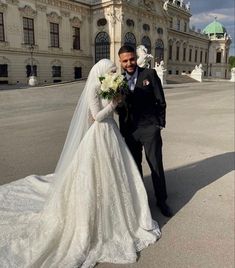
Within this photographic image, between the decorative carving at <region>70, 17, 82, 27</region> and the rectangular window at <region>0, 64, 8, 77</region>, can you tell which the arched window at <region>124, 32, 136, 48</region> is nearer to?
the decorative carving at <region>70, 17, 82, 27</region>

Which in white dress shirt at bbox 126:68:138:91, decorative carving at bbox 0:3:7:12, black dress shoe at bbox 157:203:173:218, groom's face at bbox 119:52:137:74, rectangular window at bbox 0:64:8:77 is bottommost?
black dress shoe at bbox 157:203:173:218

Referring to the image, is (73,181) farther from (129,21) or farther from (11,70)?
(129,21)

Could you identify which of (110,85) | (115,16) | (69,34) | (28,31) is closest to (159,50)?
(115,16)

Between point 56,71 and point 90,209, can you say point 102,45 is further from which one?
point 90,209

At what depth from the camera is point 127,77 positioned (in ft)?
11.7

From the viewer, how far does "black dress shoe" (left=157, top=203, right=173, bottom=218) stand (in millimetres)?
3635

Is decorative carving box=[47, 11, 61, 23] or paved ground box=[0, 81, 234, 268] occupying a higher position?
decorative carving box=[47, 11, 61, 23]

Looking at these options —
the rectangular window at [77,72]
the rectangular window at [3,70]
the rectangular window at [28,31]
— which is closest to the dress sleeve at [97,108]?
the rectangular window at [3,70]

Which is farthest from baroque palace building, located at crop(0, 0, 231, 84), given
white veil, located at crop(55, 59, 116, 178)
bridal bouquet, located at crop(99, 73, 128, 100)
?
bridal bouquet, located at crop(99, 73, 128, 100)

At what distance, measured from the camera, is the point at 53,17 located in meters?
34.7

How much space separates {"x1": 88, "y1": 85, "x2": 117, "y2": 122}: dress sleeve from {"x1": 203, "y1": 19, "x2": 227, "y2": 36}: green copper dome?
81102 mm

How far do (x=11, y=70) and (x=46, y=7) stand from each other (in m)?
8.72

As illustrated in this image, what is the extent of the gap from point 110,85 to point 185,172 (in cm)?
289

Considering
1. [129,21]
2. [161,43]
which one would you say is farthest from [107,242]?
[161,43]
